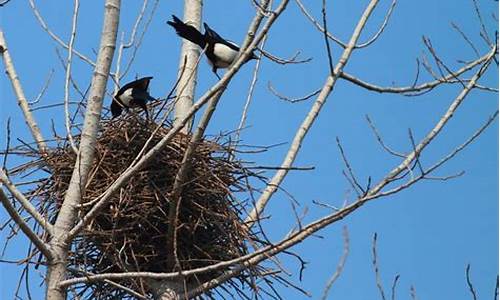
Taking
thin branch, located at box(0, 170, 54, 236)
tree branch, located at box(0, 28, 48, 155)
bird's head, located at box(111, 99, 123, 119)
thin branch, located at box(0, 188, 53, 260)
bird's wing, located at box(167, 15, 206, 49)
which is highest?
bird's wing, located at box(167, 15, 206, 49)

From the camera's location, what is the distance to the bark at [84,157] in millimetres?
3932

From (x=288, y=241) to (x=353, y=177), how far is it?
36cm

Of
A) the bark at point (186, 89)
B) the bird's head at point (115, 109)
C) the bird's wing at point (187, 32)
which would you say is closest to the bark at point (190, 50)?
the bark at point (186, 89)

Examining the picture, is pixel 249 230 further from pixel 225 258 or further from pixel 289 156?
pixel 289 156

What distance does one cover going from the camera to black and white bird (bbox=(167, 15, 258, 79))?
5.50 m

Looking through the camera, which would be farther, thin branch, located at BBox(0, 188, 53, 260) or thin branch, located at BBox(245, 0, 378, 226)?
thin branch, located at BBox(245, 0, 378, 226)

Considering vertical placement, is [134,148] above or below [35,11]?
below

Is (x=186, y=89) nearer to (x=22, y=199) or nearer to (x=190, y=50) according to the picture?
(x=190, y=50)

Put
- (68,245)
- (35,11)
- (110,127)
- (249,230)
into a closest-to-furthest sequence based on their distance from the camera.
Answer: (68,245) → (249,230) → (110,127) → (35,11)

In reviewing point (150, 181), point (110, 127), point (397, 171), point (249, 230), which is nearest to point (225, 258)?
point (249, 230)

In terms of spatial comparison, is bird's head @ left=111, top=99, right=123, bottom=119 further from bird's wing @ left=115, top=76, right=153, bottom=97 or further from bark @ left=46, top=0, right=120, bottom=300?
bark @ left=46, top=0, right=120, bottom=300

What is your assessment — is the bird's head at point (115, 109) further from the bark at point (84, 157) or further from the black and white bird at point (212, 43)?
the bark at point (84, 157)

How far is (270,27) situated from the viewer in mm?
3688

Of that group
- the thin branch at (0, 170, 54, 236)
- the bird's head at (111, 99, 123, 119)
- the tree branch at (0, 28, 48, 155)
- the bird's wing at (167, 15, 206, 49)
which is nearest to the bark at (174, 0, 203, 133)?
the bird's wing at (167, 15, 206, 49)
